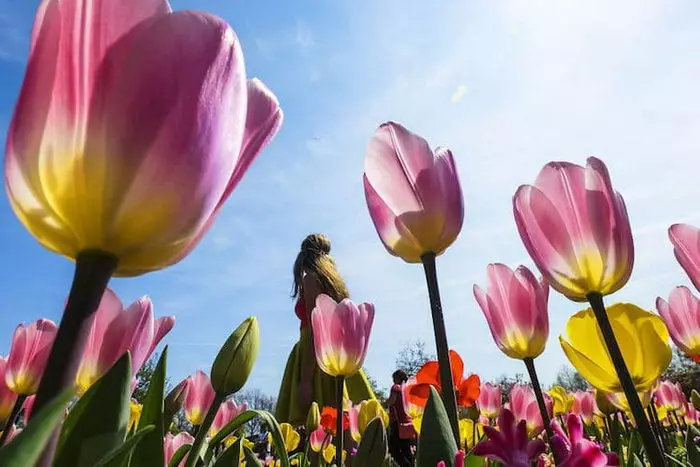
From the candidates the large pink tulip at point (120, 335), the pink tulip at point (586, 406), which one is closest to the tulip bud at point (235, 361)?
the large pink tulip at point (120, 335)

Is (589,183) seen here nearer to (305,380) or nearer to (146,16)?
(146,16)

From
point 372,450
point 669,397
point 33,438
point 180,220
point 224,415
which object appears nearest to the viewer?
point 33,438

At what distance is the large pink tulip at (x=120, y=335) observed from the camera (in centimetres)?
76

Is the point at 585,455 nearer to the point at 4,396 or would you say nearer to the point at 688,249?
the point at 688,249

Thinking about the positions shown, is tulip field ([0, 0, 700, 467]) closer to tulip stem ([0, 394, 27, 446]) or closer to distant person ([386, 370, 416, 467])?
tulip stem ([0, 394, 27, 446])

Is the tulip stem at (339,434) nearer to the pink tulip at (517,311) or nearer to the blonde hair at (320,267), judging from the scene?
the pink tulip at (517,311)

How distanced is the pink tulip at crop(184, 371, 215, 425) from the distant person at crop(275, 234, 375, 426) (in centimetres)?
149

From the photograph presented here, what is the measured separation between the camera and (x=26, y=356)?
3.66 feet

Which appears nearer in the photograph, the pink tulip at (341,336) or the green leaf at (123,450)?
the green leaf at (123,450)

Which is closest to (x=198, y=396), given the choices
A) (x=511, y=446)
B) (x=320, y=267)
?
(x=511, y=446)

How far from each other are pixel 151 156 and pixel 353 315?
1.09 meters

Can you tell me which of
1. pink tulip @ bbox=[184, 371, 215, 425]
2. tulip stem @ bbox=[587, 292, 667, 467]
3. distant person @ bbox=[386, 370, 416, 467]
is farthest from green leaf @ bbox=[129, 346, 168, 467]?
distant person @ bbox=[386, 370, 416, 467]

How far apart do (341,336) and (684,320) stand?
77 centimetres

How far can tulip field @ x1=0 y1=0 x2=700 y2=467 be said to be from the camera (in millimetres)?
380
